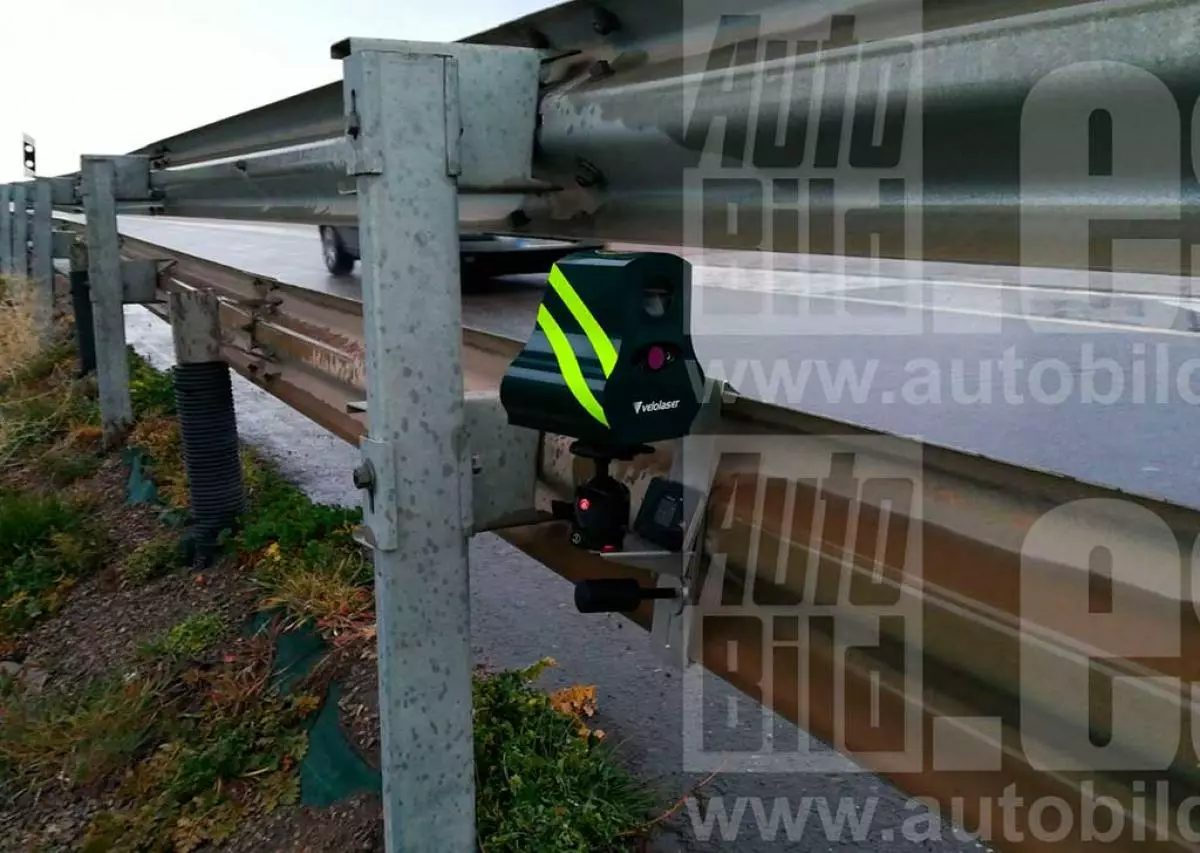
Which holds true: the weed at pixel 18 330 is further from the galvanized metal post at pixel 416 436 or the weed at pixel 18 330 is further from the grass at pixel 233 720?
the galvanized metal post at pixel 416 436

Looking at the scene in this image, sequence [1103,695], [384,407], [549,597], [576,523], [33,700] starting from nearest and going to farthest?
[1103,695] < [384,407] < [576,523] < [33,700] < [549,597]

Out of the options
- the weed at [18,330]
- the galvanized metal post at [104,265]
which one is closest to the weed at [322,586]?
the galvanized metal post at [104,265]

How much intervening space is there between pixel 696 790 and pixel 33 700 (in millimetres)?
2245

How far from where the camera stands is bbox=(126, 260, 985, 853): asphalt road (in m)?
2.57

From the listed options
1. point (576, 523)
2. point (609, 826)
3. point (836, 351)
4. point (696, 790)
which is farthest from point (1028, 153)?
point (836, 351)

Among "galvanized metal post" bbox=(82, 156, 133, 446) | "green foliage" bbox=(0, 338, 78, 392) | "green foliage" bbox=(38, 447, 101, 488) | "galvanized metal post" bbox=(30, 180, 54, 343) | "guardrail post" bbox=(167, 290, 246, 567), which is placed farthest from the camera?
"galvanized metal post" bbox=(30, 180, 54, 343)

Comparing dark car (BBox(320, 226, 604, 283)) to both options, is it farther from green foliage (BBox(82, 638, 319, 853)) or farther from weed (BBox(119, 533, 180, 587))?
green foliage (BBox(82, 638, 319, 853))

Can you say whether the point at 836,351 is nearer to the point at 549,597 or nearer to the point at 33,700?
the point at 549,597

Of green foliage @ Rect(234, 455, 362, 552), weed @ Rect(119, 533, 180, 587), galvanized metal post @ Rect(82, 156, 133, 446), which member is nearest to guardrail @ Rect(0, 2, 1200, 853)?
green foliage @ Rect(234, 455, 362, 552)

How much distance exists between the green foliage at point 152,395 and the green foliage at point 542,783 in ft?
11.9

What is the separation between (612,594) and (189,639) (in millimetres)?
2197

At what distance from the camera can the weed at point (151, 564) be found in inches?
166

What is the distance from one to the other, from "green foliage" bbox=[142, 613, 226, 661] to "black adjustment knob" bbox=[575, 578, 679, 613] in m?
2.09

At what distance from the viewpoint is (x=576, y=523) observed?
74.1 inches
